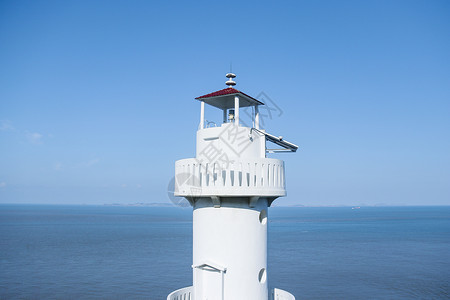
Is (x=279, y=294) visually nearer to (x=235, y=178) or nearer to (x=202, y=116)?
(x=235, y=178)

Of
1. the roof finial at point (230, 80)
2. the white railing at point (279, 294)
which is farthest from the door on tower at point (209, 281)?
the roof finial at point (230, 80)

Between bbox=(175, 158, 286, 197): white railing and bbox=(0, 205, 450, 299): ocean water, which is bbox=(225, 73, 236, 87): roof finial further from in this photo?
bbox=(0, 205, 450, 299): ocean water

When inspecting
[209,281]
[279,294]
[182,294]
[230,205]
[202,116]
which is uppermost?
[202,116]

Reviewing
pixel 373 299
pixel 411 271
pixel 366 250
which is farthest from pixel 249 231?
pixel 366 250

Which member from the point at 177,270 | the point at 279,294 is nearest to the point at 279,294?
the point at 279,294

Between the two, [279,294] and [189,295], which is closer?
[189,295]

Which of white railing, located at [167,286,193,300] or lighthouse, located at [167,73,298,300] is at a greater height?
lighthouse, located at [167,73,298,300]

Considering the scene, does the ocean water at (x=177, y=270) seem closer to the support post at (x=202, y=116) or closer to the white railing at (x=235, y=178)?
the support post at (x=202, y=116)

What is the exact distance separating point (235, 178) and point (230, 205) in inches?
36.4

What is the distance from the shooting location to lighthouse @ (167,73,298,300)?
9578 millimetres

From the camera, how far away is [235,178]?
9492 mm

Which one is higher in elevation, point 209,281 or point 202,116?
point 202,116

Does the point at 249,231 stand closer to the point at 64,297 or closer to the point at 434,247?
the point at 64,297

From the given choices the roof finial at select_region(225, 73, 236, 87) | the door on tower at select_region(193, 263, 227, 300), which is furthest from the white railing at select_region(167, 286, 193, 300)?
→ the roof finial at select_region(225, 73, 236, 87)
